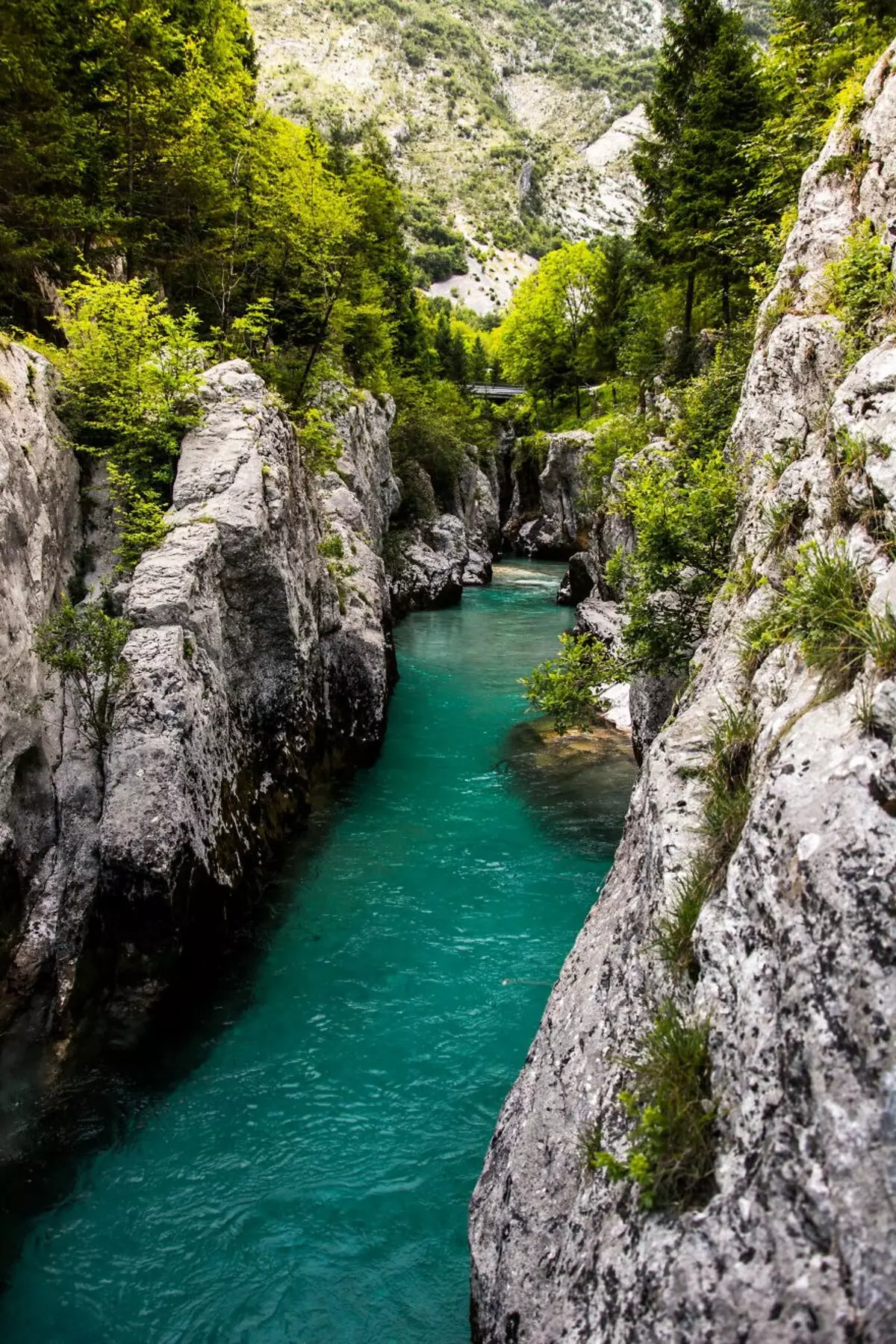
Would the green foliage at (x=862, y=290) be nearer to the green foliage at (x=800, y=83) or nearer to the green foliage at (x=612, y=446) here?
the green foliage at (x=800, y=83)

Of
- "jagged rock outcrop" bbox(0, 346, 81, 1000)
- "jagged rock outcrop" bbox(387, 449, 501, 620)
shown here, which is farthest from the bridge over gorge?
"jagged rock outcrop" bbox(0, 346, 81, 1000)

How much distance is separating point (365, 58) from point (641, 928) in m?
226

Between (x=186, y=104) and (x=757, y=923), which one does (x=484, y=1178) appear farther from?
(x=186, y=104)

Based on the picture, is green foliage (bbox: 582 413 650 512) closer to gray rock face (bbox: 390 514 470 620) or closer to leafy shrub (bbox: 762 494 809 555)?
gray rock face (bbox: 390 514 470 620)

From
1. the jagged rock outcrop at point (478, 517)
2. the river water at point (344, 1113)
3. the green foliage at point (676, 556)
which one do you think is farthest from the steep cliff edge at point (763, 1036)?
the jagged rock outcrop at point (478, 517)

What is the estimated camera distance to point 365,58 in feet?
569

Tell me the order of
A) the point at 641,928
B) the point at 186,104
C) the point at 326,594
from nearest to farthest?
1. the point at 641,928
2. the point at 326,594
3. the point at 186,104

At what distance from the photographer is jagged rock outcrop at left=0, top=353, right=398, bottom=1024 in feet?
28.2

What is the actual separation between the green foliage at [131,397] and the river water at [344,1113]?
656 cm

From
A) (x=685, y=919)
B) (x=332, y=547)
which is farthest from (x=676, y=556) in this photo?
(x=332, y=547)

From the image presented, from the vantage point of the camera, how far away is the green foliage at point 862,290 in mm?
7066

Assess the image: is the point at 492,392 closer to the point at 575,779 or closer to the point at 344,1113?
the point at 575,779

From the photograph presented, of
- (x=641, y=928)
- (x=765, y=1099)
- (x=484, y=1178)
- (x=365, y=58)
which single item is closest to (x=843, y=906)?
(x=765, y=1099)

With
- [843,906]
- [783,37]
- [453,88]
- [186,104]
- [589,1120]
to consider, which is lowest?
[589,1120]
